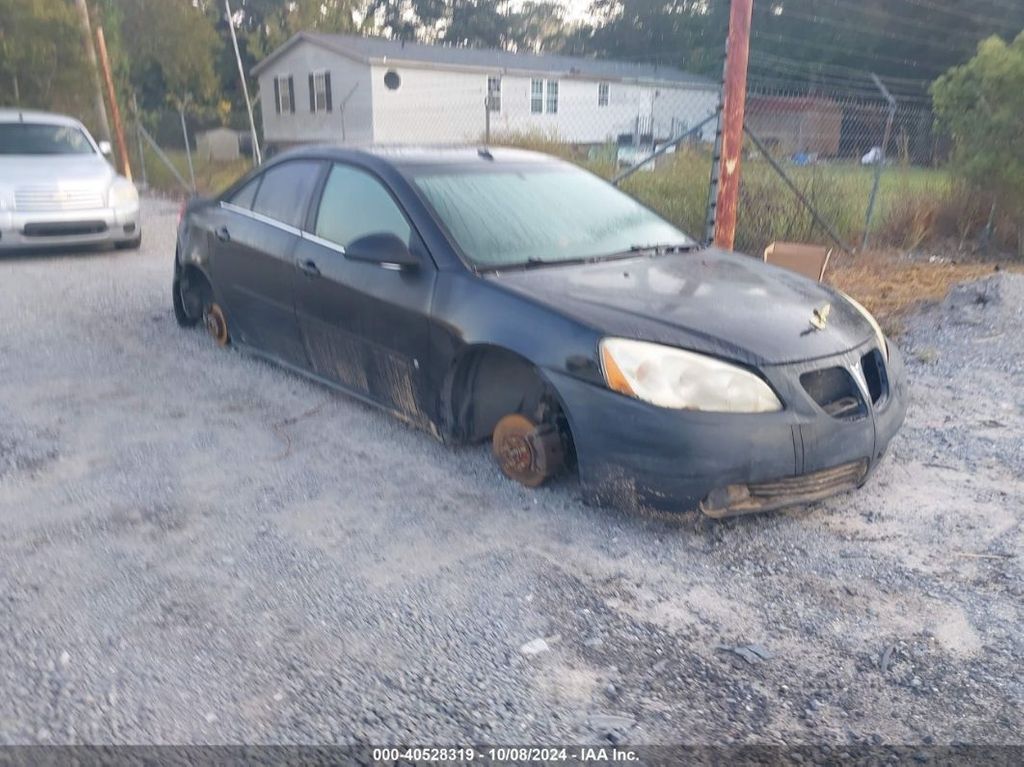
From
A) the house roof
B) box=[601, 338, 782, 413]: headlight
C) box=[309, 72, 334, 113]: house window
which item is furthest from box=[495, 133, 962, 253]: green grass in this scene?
box=[309, 72, 334, 113]: house window

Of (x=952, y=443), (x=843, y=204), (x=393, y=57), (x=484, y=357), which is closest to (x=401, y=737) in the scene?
(x=484, y=357)

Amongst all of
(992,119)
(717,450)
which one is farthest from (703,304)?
(992,119)

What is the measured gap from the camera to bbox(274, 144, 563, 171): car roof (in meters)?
4.76

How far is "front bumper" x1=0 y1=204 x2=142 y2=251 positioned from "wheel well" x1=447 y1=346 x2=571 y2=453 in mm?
7471

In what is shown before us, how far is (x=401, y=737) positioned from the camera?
8.14 feet

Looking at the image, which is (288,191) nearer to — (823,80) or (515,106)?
(515,106)

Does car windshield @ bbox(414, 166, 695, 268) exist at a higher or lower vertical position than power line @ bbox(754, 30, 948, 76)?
lower

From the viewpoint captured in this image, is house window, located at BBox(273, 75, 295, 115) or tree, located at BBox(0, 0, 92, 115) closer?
tree, located at BBox(0, 0, 92, 115)

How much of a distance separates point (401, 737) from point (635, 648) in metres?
0.84

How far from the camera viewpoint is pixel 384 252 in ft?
13.5

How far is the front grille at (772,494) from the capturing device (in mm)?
3463

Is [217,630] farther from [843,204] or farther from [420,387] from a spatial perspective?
[843,204]

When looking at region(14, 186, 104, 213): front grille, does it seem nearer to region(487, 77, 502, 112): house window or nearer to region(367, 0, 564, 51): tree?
region(487, 77, 502, 112): house window

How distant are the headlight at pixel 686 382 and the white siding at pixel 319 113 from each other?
25.3m
